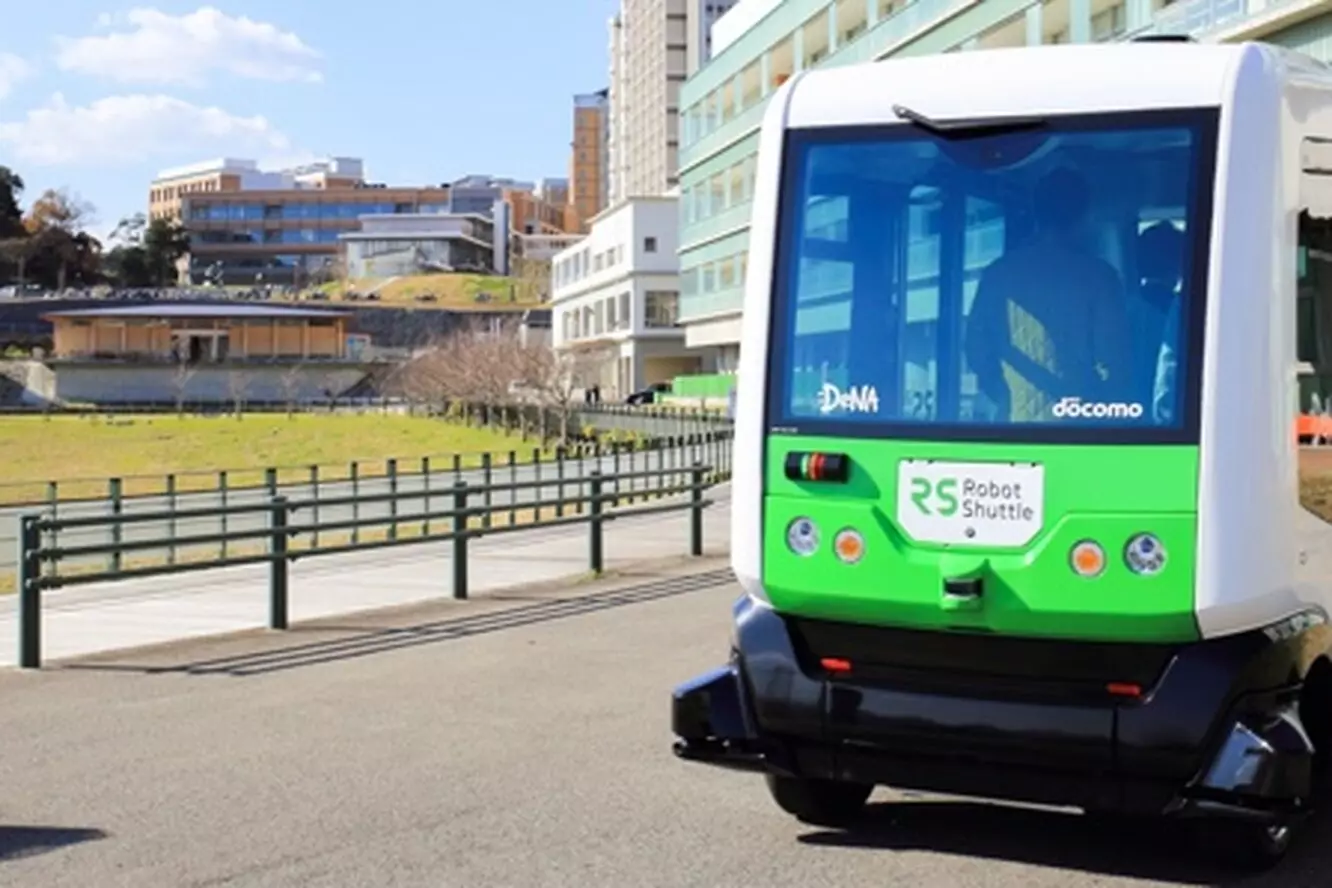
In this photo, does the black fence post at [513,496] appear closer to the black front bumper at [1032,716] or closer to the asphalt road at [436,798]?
the asphalt road at [436,798]

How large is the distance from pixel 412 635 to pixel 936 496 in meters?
7.72

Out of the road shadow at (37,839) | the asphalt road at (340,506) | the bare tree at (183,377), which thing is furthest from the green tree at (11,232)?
the road shadow at (37,839)

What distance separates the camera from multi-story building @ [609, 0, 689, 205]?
13600 centimetres

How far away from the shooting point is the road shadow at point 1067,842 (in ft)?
20.2

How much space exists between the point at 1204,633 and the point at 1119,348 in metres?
0.97

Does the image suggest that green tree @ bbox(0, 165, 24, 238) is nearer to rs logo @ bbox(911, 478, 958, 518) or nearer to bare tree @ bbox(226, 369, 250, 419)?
bare tree @ bbox(226, 369, 250, 419)

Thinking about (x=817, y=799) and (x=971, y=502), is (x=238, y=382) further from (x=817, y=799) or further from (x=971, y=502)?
(x=971, y=502)

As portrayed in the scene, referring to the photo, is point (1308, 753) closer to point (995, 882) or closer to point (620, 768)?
point (995, 882)

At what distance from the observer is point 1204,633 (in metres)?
5.57

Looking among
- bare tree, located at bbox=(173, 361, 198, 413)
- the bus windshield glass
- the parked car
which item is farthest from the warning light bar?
bare tree, located at bbox=(173, 361, 198, 413)

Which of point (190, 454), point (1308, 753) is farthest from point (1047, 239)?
point (190, 454)

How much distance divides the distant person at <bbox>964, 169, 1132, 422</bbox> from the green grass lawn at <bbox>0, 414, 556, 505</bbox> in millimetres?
39186

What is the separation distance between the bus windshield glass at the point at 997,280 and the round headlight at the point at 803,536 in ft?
1.14

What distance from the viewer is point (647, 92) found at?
14438 centimetres
